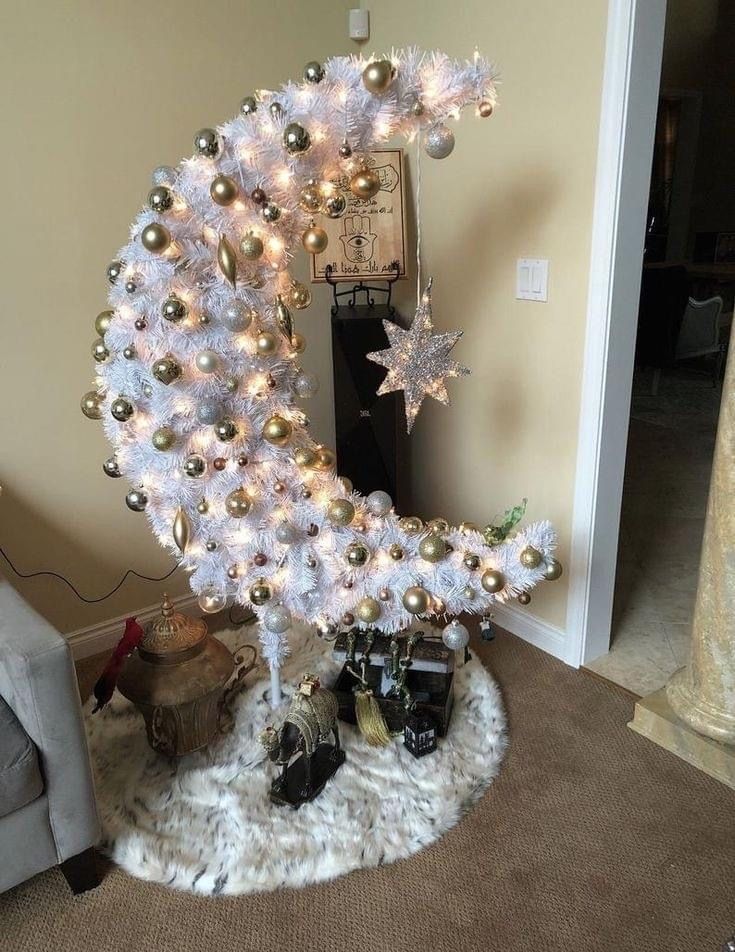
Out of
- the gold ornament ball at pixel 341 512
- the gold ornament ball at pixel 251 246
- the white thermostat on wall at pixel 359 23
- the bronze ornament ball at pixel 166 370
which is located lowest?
the gold ornament ball at pixel 341 512

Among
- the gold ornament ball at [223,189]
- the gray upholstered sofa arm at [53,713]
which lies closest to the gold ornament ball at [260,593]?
the gray upholstered sofa arm at [53,713]

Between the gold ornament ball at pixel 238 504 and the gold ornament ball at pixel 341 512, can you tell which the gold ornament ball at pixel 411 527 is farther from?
the gold ornament ball at pixel 238 504

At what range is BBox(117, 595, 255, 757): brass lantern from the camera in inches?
73.7

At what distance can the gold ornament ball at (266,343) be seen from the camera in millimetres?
1613

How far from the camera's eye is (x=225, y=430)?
163 cm

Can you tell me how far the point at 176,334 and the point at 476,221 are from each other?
1.17 metres

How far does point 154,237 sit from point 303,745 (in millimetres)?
1194

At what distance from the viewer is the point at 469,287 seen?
2424 mm

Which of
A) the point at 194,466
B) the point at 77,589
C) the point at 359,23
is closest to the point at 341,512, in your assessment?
the point at 194,466

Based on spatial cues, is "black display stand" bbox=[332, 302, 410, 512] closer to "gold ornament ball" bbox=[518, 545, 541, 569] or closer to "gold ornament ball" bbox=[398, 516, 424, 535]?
"gold ornament ball" bbox=[398, 516, 424, 535]

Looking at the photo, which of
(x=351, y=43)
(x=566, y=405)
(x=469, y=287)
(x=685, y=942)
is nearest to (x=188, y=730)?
(x=685, y=942)

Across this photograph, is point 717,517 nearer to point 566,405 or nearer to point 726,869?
point 566,405

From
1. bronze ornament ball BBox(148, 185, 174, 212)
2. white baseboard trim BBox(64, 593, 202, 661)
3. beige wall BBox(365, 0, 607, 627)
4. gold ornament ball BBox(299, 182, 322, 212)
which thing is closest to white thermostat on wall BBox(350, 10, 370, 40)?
beige wall BBox(365, 0, 607, 627)

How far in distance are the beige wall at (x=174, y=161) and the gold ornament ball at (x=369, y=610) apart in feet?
2.62
